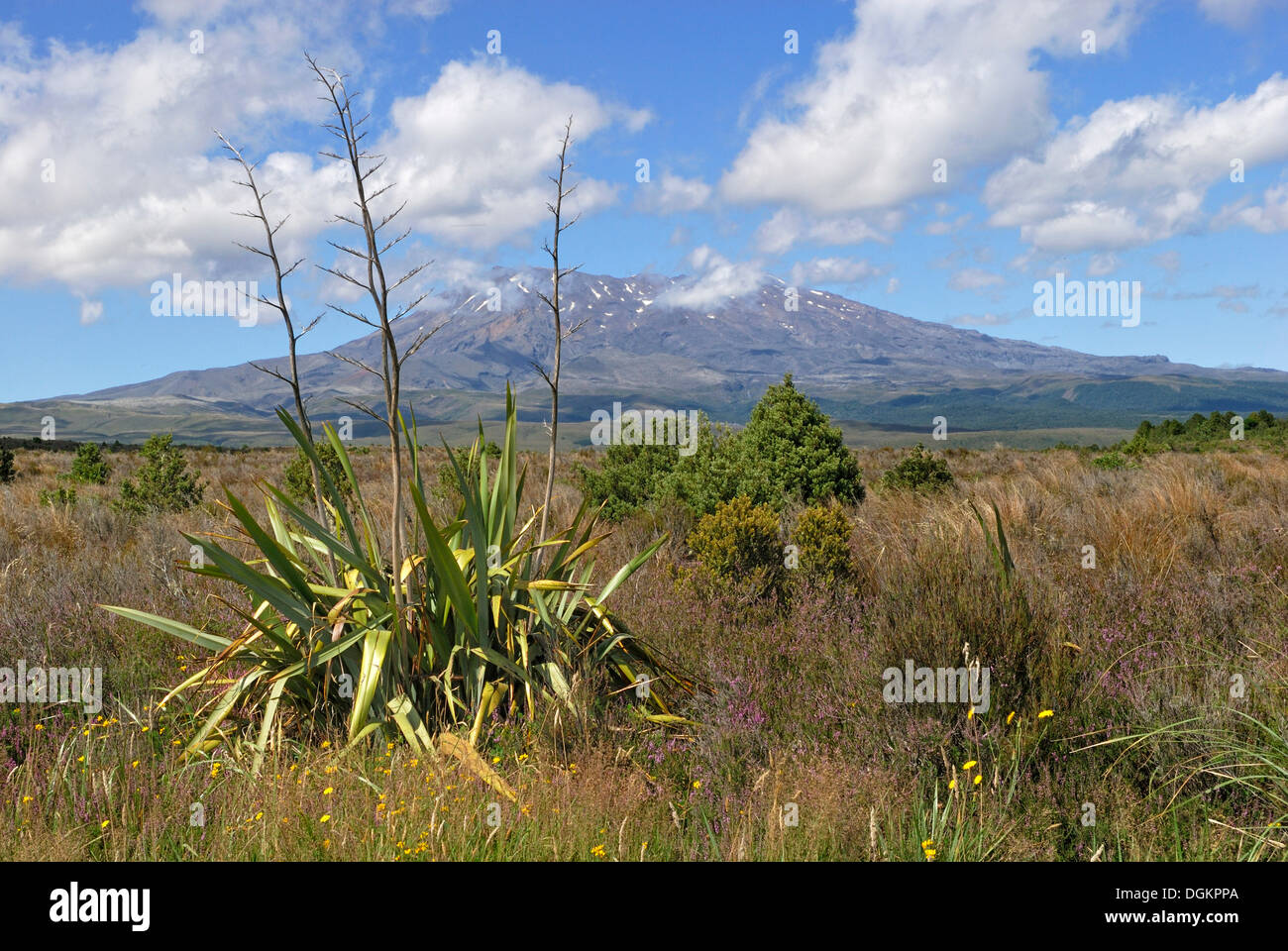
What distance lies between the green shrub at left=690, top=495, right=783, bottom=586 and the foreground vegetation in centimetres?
25

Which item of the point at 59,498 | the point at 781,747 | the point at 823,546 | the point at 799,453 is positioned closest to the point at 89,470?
the point at 59,498

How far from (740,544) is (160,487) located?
368 inches

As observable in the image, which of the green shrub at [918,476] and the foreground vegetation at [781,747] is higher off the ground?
the green shrub at [918,476]

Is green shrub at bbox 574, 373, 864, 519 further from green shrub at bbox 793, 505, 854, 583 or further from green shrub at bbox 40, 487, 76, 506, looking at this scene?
green shrub at bbox 40, 487, 76, 506

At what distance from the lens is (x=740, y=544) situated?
6.73 meters

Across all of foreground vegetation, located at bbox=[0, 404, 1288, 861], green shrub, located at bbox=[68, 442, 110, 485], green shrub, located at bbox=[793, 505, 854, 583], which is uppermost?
green shrub, located at bbox=[68, 442, 110, 485]

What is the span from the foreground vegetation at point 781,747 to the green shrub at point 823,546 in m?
0.24

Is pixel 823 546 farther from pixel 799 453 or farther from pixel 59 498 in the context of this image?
pixel 59 498

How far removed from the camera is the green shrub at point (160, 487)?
38.9 feet

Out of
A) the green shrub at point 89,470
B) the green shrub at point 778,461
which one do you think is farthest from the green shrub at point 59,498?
the green shrub at point 778,461

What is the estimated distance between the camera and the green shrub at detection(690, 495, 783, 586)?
6.59 meters

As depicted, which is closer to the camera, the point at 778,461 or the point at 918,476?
the point at 778,461

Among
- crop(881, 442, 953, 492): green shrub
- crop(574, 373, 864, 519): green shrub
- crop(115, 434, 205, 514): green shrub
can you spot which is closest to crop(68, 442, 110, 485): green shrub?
crop(115, 434, 205, 514): green shrub

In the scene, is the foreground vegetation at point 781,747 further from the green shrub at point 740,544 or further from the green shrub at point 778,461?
the green shrub at point 778,461
